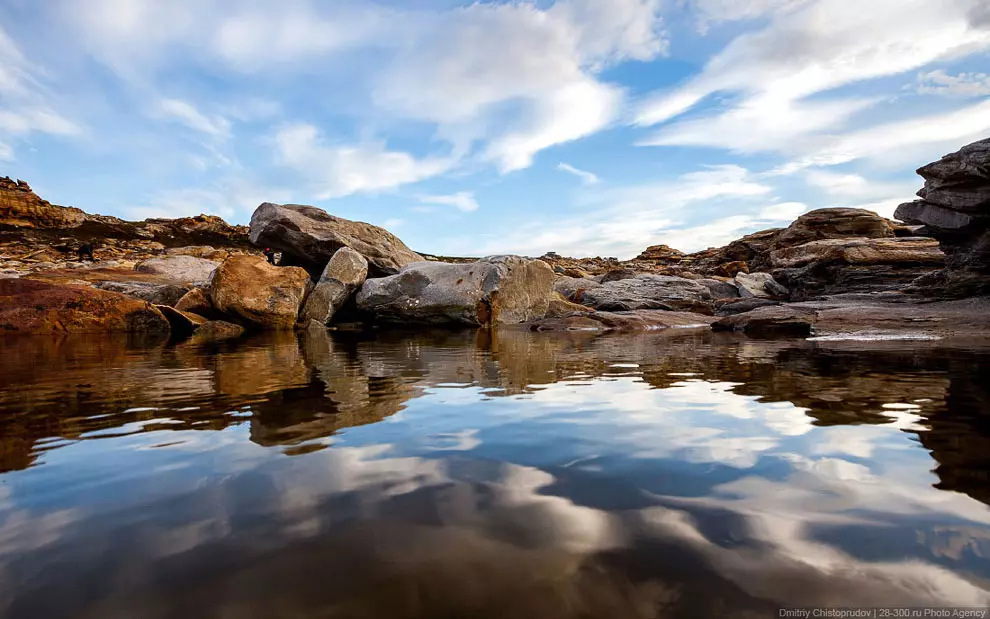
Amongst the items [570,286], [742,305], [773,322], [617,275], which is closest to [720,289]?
[617,275]

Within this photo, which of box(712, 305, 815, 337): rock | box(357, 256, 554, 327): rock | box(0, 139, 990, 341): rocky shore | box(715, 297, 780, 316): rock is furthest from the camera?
box(715, 297, 780, 316): rock

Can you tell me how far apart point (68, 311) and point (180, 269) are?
938 centimetres

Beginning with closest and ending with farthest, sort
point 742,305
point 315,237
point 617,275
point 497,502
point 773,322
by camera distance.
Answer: point 497,502
point 773,322
point 742,305
point 315,237
point 617,275

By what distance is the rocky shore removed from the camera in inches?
451

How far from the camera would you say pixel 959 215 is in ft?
38.3

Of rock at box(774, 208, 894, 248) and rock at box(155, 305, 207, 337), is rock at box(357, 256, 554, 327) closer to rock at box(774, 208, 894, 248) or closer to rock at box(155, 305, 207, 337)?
rock at box(155, 305, 207, 337)

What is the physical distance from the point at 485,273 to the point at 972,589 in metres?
15.5

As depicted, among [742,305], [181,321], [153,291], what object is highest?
[153,291]

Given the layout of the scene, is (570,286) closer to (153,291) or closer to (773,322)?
(773,322)

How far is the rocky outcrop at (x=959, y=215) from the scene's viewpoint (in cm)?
1084

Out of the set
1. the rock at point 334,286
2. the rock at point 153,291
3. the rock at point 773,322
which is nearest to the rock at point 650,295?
the rock at point 773,322

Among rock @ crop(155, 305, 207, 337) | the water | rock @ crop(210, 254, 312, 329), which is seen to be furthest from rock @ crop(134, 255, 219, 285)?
the water

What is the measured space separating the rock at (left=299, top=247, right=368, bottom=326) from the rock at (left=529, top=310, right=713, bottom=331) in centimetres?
599

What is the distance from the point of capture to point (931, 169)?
11.7 metres
